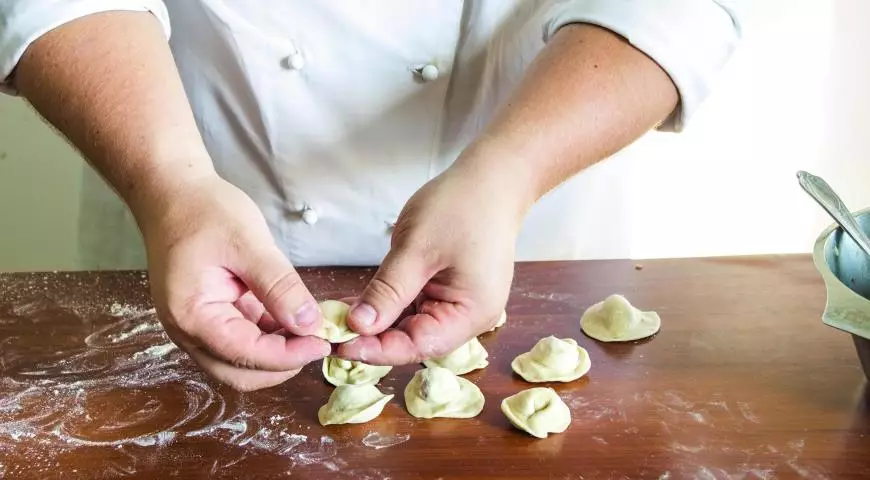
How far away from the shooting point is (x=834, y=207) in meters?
0.93

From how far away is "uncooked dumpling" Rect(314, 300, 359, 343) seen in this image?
31.1 inches

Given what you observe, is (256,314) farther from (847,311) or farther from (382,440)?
(847,311)

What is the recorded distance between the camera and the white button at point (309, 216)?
1151 mm

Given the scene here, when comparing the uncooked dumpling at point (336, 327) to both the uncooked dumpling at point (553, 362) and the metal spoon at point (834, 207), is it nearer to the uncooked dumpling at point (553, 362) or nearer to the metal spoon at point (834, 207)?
the uncooked dumpling at point (553, 362)

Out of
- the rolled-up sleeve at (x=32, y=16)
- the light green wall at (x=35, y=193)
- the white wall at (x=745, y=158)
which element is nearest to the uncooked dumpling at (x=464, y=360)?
the rolled-up sleeve at (x=32, y=16)

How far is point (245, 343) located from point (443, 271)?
0.20 metres

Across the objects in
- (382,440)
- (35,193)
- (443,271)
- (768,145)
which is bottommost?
(35,193)

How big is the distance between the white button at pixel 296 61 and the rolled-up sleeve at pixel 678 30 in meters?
0.33

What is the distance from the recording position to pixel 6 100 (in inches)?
72.2

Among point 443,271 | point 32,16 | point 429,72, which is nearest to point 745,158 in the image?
point 429,72

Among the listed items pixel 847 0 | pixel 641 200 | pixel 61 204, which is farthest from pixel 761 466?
pixel 61 204

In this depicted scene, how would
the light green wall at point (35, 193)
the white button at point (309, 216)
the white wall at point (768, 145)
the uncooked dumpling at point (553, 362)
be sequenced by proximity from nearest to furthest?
the uncooked dumpling at point (553, 362) → the white button at point (309, 216) → the white wall at point (768, 145) → the light green wall at point (35, 193)

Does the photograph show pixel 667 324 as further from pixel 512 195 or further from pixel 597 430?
pixel 512 195

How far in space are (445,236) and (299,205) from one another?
464 millimetres
